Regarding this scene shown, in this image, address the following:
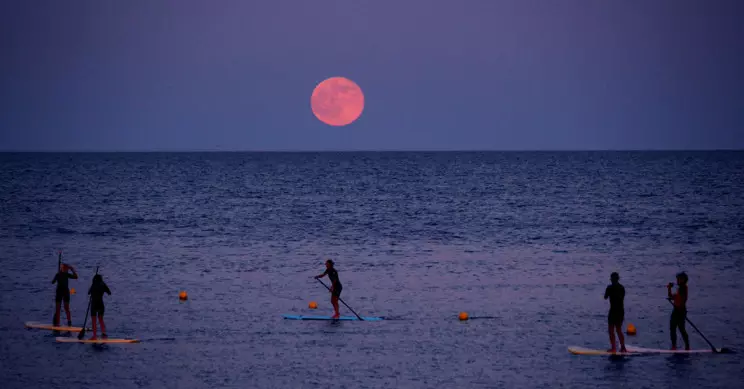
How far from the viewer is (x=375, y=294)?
79.9ft

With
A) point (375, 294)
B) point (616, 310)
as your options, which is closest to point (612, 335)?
point (616, 310)

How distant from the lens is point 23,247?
35062 millimetres

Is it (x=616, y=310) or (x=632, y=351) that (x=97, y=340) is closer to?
(x=616, y=310)

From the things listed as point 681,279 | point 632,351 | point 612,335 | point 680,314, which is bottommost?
point 632,351

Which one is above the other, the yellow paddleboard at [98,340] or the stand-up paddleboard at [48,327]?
the stand-up paddleboard at [48,327]

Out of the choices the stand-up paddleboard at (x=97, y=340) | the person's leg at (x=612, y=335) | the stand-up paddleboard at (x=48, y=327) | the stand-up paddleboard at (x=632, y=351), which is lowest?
the stand-up paddleboard at (x=97, y=340)

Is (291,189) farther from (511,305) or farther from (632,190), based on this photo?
(511,305)

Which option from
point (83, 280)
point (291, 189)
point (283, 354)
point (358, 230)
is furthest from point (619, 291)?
point (291, 189)

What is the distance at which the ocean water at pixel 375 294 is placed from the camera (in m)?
16.1

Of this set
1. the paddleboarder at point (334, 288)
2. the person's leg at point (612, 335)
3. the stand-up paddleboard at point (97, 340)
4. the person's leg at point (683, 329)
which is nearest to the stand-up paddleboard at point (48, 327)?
the stand-up paddleboard at point (97, 340)

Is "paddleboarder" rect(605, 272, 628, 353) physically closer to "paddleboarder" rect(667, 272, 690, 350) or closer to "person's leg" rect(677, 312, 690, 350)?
"paddleboarder" rect(667, 272, 690, 350)

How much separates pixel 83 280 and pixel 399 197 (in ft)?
161

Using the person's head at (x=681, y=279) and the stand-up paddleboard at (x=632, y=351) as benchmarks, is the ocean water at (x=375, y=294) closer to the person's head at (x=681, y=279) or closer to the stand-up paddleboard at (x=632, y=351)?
the stand-up paddleboard at (x=632, y=351)

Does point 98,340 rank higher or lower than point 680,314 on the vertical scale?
lower
